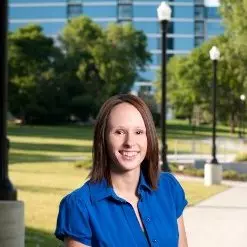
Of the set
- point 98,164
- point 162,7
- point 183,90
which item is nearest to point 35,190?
point 162,7

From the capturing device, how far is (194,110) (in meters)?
71.3

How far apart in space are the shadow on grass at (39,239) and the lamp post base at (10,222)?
4.77 ft

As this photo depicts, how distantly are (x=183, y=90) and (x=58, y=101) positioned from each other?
13.4 meters

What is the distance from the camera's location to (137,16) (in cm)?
10694

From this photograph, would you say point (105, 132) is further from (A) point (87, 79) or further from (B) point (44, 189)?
(A) point (87, 79)

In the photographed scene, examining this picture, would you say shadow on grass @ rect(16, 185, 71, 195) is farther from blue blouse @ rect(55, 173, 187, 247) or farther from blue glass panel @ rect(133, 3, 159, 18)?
blue glass panel @ rect(133, 3, 159, 18)

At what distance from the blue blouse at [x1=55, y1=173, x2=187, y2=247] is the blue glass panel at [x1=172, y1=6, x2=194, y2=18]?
352 ft

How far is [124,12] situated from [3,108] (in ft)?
333

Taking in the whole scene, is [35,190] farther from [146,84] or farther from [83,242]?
[146,84]

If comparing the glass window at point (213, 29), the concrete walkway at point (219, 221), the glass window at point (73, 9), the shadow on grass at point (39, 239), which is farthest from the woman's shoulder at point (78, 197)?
the glass window at point (213, 29)

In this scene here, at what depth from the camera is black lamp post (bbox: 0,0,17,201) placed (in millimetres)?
6254

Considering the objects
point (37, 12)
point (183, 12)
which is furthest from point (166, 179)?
point (37, 12)

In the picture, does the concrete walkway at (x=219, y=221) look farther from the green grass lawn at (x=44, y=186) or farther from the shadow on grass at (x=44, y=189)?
the shadow on grass at (x=44, y=189)

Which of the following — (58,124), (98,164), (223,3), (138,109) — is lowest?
(58,124)
